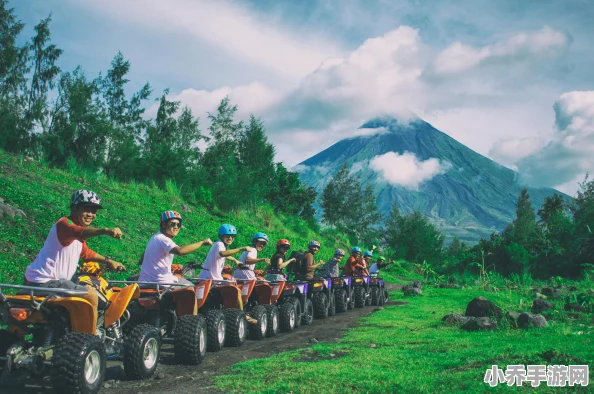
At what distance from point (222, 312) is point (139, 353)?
275 centimetres

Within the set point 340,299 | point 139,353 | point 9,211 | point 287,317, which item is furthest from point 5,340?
point 340,299

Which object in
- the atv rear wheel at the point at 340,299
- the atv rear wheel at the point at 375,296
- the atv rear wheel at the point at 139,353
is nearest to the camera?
the atv rear wheel at the point at 139,353

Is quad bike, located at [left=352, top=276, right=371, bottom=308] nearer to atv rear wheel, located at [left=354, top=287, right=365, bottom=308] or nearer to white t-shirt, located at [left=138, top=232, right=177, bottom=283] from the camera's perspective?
atv rear wheel, located at [left=354, top=287, right=365, bottom=308]

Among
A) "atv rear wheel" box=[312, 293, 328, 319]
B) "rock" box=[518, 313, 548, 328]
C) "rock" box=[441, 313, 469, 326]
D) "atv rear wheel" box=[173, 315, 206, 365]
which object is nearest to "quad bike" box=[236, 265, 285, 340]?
"atv rear wheel" box=[173, 315, 206, 365]

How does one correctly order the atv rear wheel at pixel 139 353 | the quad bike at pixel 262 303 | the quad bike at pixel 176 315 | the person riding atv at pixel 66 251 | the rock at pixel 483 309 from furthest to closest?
1. the rock at pixel 483 309
2. the quad bike at pixel 262 303
3. the quad bike at pixel 176 315
4. the atv rear wheel at pixel 139 353
5. the person riding atv at pixel 66 251

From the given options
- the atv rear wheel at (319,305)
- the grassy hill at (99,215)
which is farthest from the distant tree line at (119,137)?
the atv rear wheel at (319,305)

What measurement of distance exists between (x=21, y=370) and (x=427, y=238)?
64002 millimetres

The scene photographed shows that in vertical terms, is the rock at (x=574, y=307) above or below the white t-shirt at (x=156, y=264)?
below

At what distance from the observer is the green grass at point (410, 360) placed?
6070 millimetres

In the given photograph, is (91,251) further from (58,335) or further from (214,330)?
(214,330)

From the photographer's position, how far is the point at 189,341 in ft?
25.8

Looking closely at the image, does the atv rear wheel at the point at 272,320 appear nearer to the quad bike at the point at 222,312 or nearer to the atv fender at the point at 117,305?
the quad bike at the point at 222,312

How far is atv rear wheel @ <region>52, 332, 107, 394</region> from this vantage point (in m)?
5.38

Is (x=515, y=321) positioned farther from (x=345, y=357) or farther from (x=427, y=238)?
(x=427, y=238)
